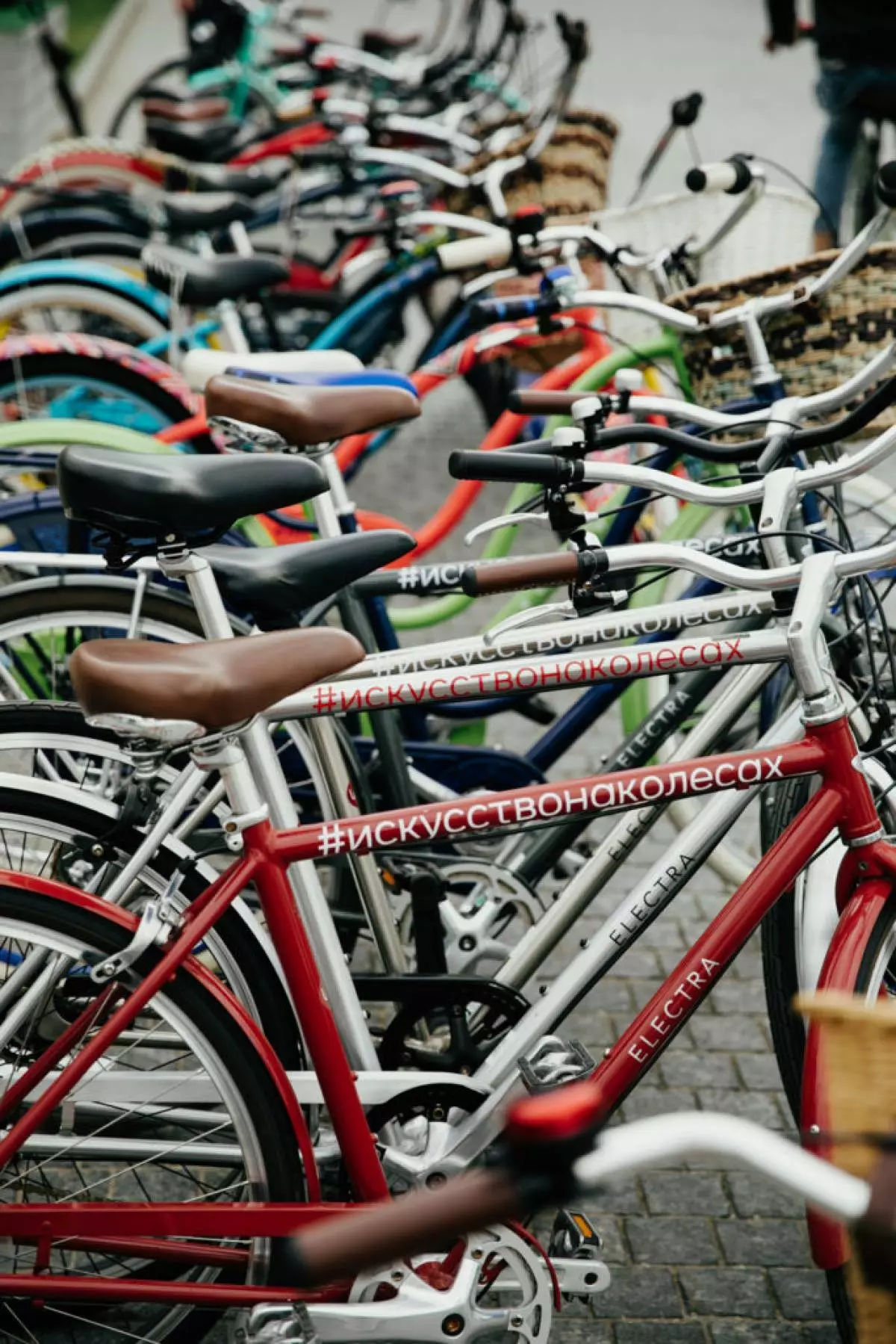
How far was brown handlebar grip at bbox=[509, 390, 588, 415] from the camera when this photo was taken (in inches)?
104

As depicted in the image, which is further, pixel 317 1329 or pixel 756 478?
pixel 756 478

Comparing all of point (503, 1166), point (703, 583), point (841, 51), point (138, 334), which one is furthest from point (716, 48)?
point (503, 1166)

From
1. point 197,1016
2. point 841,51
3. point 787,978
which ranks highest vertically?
point 841,51

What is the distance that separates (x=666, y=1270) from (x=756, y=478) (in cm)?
147

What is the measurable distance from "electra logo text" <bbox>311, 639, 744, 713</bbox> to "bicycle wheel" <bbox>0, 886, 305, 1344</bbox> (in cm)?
49

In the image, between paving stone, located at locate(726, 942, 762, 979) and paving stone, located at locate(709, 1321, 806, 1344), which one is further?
paving stone, located at locate(726, 942, 762, 979)

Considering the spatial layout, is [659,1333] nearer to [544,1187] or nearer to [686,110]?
[544,1187]

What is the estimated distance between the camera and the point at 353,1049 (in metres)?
2.36

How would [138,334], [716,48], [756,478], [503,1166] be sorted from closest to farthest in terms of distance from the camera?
[503,1166] < [756,478] < [138,334] < [716,48]

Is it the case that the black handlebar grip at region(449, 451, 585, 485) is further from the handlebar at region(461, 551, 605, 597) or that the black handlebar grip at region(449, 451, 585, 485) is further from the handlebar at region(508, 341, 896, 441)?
the handlebar at region(508, 341, 896, 441)

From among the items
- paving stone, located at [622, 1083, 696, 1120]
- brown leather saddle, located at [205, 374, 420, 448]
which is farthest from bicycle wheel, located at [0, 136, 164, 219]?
paving stone, located at [622, 1083, 696, 1120]

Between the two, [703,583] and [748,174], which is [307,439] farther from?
[748,174]

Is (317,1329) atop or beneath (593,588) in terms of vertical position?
beneath

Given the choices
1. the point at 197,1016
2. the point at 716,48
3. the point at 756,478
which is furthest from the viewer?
the point at 716,48
